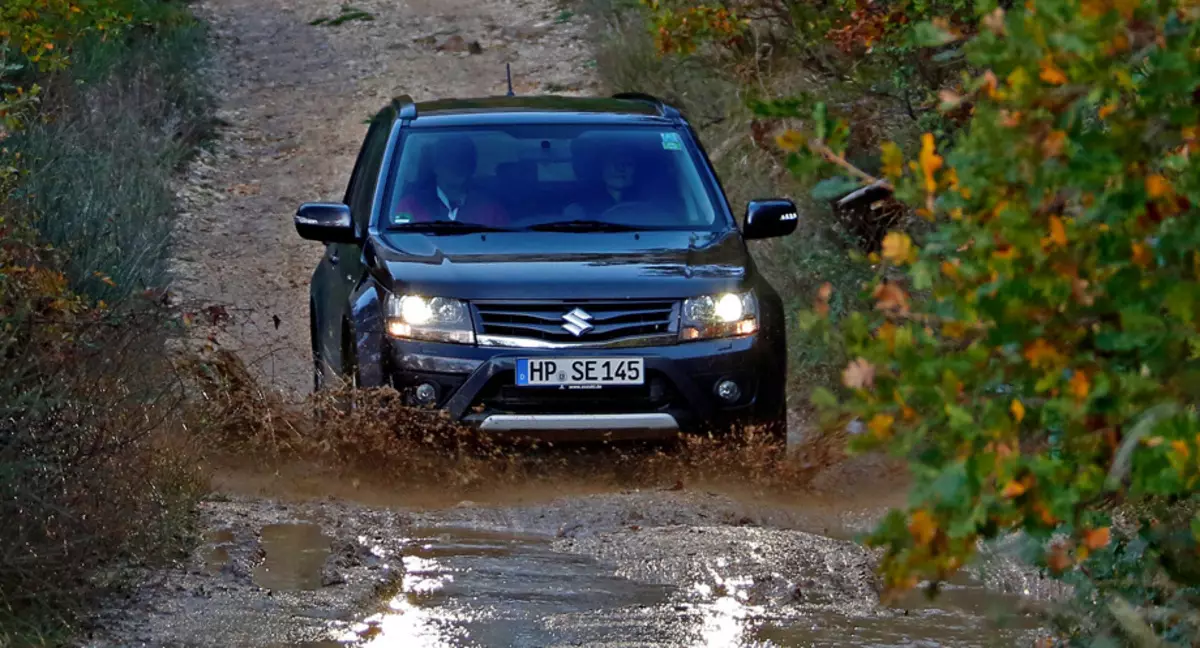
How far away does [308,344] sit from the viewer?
13.2 metres

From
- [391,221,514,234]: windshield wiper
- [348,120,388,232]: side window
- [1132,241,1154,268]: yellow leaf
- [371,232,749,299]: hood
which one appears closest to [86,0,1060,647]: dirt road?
[371,232,749,299]: hood

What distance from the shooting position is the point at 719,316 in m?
7.91

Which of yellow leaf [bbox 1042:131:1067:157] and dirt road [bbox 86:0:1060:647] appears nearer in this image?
yellow leaf [bbox 1042:131:1067:157]

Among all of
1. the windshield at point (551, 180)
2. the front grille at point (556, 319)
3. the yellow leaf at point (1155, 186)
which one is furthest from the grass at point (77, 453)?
the yellow leaf at point (1155, 186)

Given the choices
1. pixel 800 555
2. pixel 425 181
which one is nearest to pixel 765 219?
pixel 425 181

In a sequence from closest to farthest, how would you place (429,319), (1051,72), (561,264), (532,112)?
1. (1051,72)
2. (429,319)
3. (561,264)
4. (532,112)

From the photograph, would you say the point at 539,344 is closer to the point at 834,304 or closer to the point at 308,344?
the point at 834,304

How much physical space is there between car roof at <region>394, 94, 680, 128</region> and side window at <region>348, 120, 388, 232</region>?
176 mm

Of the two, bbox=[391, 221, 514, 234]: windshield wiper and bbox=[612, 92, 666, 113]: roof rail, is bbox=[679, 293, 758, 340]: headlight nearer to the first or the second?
bbox=[391, 221, 514, 234]: windshield wiper

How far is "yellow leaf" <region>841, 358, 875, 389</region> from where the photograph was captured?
2760 millimetres

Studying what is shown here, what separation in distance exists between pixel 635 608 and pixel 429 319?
216 cm

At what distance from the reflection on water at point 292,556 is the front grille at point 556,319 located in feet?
3.88

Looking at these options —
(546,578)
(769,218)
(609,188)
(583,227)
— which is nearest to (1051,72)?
(546,578)

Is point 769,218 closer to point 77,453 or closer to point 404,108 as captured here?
point 404,108
